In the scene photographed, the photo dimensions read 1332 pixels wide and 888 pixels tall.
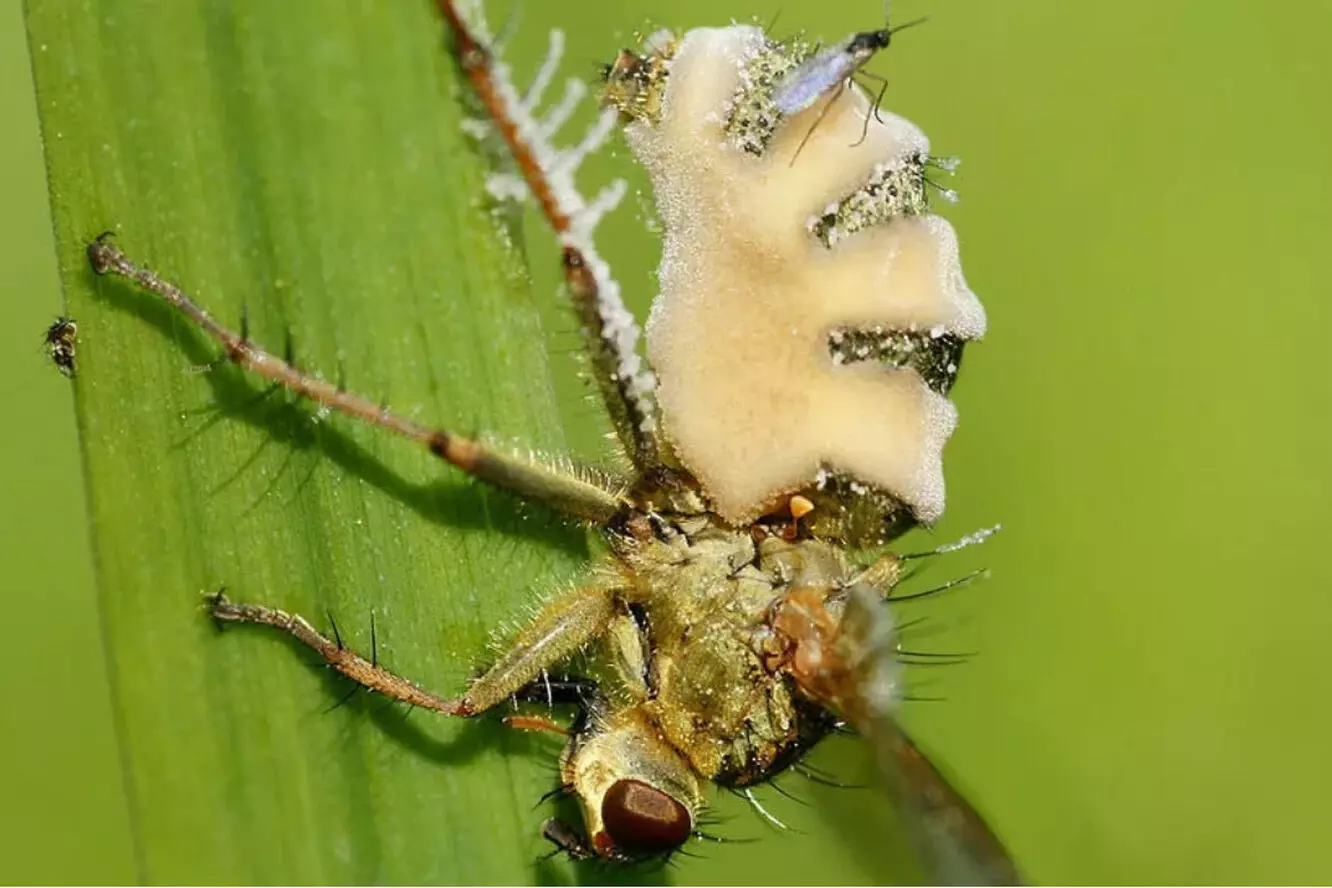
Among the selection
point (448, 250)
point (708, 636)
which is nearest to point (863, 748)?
point (708, 636)

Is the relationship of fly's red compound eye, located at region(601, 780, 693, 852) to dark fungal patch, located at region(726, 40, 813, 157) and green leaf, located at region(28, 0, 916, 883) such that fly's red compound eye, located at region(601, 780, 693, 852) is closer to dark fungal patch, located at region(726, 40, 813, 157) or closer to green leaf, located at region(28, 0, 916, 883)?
green leaf, located at region(28, 0, 916, 883)

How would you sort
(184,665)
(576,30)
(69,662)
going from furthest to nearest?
Result: (576,30) → (69,662) → (184,665)

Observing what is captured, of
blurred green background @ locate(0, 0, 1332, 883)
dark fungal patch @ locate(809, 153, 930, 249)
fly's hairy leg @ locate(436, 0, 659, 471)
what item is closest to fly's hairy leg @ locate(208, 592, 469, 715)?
fly's hairy leg @ locate(436, 0, 659, 471)

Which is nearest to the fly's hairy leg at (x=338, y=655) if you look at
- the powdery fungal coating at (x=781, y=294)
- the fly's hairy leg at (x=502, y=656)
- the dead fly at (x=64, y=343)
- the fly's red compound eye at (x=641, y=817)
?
the fly's hairy leg at (x=502, y=656)

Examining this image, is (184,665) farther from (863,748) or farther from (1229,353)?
(1229,353)

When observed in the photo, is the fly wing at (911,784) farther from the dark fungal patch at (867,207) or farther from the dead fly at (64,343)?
the dead fly at (64,343)
